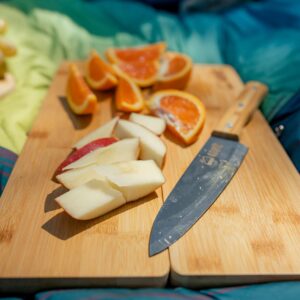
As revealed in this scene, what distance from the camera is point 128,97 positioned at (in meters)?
1.31

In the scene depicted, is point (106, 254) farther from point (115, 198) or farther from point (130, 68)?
point (130, 68)

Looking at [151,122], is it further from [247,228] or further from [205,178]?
[247,228]

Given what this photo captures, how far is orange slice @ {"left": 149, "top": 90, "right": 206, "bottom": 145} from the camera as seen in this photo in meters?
1.14

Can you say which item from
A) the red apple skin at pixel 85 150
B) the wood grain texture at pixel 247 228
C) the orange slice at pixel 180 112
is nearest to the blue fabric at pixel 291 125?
the wood grain texture at pixel 247 228

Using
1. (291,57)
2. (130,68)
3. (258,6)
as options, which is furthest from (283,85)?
(258,6)

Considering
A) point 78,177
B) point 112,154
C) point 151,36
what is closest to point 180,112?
point 112,154

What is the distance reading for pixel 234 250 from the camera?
0.82 meters

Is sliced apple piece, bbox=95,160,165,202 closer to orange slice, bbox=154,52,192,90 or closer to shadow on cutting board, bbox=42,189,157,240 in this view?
shadow on cutting board, bbox=42,189,157,240

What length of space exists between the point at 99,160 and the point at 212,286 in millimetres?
389

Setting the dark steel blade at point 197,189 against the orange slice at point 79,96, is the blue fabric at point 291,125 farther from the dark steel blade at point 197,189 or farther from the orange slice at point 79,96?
the orange slice at point 79,96

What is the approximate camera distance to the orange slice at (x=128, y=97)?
1.26m

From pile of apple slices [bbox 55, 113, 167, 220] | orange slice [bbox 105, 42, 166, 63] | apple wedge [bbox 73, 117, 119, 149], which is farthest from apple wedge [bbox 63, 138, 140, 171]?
orange slice [bbox 105, 42, 166, 63]

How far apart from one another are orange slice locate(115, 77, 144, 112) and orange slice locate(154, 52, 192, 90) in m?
0.09

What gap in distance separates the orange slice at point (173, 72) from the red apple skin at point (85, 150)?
40cm
